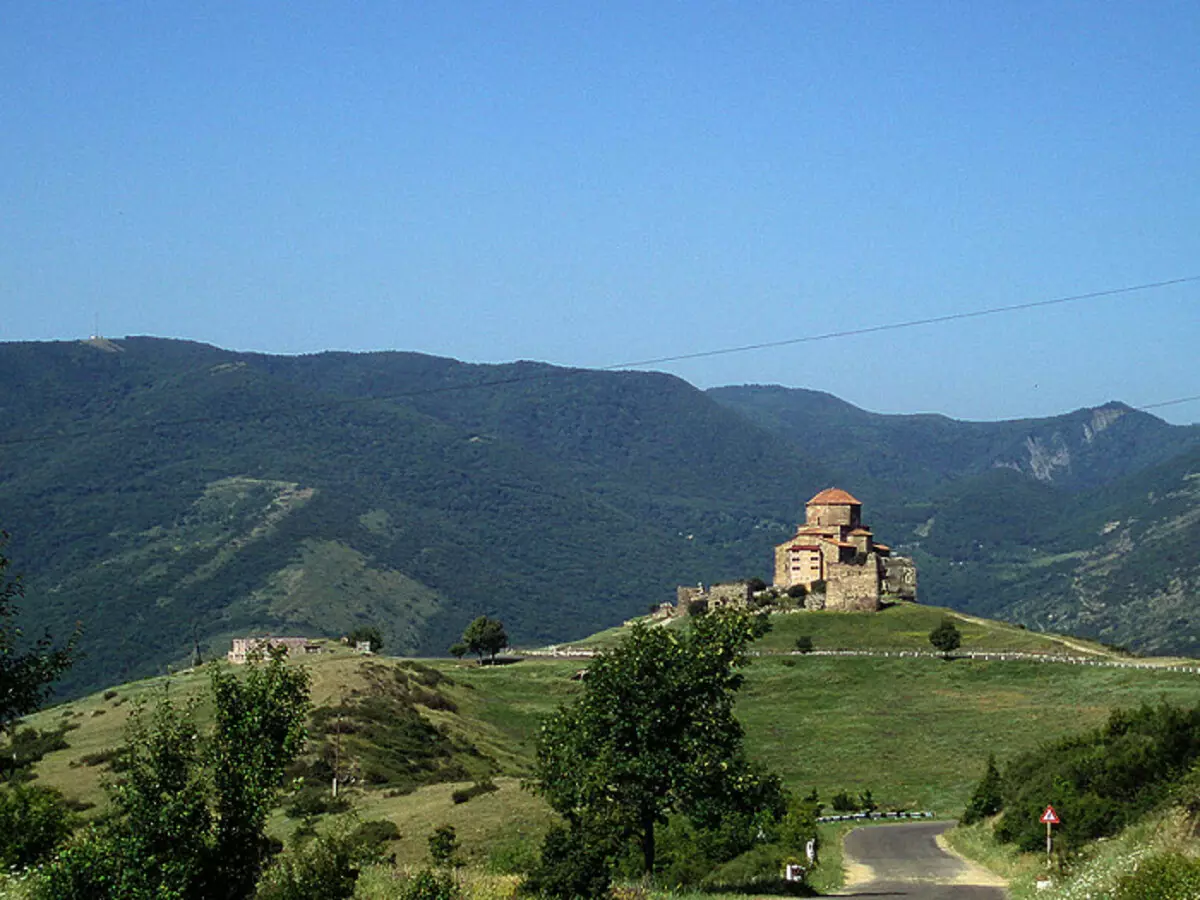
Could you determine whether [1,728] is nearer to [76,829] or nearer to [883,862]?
[76,829]

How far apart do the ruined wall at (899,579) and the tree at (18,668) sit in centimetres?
9309

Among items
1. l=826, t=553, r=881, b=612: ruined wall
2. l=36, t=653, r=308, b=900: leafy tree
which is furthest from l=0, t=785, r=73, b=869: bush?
l=826, t=553, r=881, b=612: ruined wall

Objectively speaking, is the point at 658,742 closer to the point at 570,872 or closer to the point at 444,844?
the point at 570,872

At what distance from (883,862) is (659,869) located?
7289 millimetres

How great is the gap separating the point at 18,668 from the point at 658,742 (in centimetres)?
1154

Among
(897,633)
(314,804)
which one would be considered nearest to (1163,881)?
(314,804)

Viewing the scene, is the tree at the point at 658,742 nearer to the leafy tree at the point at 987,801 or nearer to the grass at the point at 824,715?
the grass at the point at 824,715

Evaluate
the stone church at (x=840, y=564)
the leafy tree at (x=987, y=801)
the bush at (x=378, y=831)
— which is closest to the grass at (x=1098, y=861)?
the leafy tree at (x=987, y=801)

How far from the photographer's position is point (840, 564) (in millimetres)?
109625

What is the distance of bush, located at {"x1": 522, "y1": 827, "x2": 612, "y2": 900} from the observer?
24.4 m

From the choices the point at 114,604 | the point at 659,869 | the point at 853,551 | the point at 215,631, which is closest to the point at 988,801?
the point at 659,869

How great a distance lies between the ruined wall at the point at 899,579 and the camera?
114750mm

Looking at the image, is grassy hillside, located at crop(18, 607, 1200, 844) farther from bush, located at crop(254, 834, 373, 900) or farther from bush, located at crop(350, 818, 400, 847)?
bush, located at crop(254, 834, 373, 900)

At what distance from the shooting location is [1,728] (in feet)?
86.4
